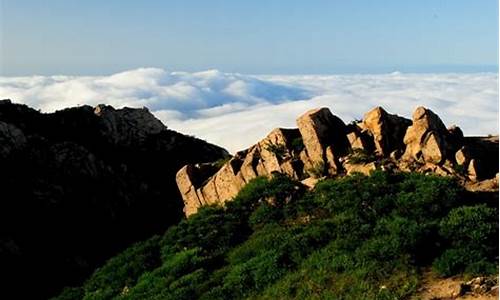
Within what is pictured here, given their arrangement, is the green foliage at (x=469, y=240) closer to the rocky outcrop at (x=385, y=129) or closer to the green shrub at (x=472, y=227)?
the green shrub at (x=472, y=227)

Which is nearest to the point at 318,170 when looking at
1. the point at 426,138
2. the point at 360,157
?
the point at 360,157

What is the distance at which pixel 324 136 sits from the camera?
2775 cm

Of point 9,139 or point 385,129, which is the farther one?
point 9,139

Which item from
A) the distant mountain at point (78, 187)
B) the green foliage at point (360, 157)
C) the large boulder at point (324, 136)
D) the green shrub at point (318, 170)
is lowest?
the distant mountain at point (78, 187)

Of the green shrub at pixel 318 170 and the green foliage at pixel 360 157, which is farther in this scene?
the green shrub at pixel 318 170

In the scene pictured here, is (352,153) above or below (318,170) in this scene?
above

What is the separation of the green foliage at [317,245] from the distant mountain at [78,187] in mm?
12624

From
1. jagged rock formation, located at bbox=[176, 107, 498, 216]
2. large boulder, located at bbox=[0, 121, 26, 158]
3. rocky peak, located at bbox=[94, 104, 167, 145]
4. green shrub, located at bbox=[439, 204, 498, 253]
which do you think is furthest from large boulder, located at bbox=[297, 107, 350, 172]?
rocky peak, located at bbox=[94, 104, 167, 145]

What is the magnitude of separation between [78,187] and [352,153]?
1095 inches

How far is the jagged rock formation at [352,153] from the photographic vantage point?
24.9m

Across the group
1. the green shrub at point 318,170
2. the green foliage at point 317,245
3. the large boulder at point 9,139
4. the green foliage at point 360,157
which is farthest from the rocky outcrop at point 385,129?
the large boulder at point 9,139

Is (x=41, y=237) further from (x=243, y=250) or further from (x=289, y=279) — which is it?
(x=289, y=279)

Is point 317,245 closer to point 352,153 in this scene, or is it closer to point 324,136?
point 352,153

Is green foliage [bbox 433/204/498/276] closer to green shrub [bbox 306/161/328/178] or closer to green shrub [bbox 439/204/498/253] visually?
green shrub [bbox 439/204/498/253]
